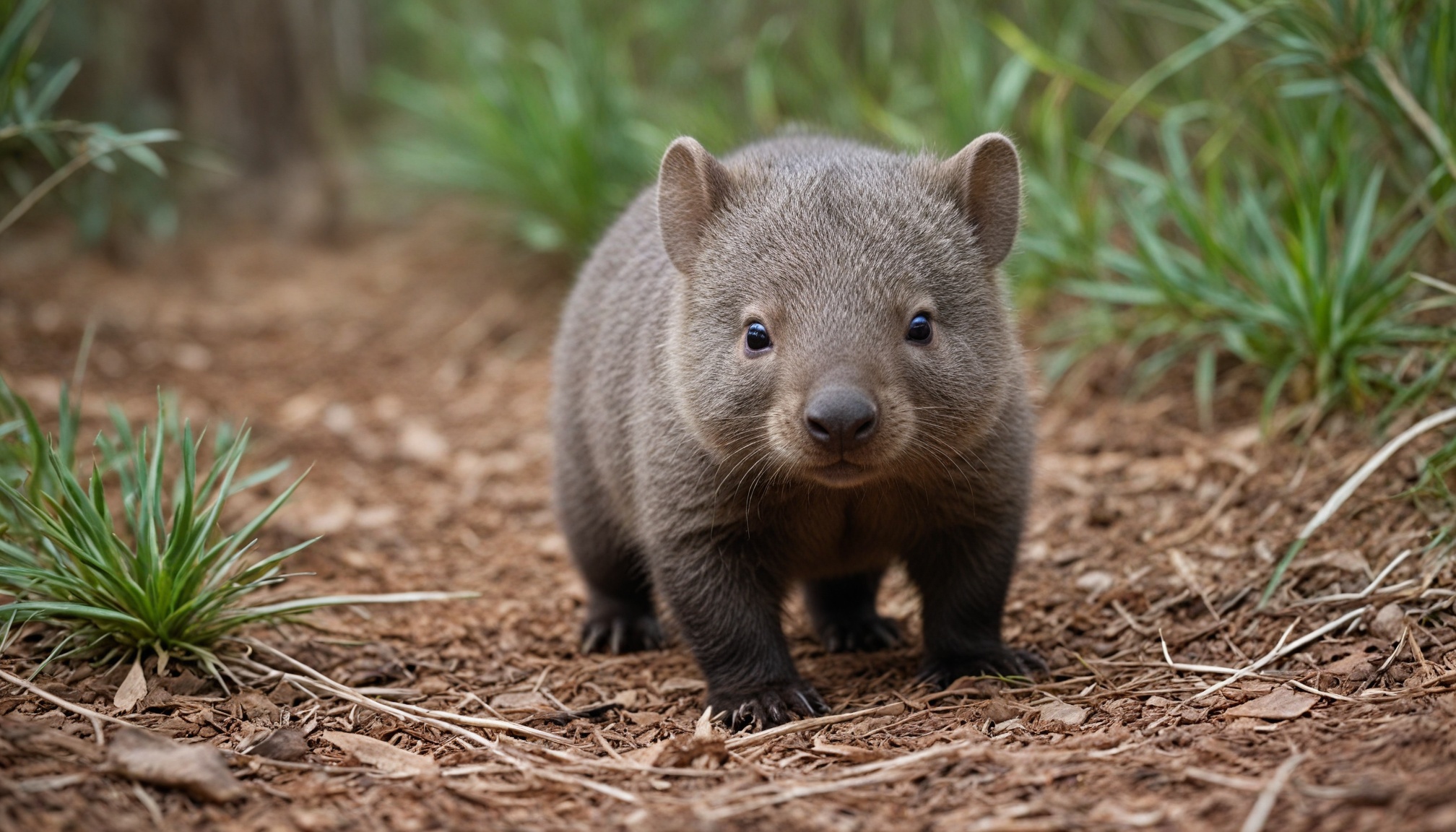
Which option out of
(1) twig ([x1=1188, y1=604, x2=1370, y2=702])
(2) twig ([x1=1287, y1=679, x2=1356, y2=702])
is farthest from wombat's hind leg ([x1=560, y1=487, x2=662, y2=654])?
(2) twig ([x1=1287, y1=679, x2=1356, y2=702])

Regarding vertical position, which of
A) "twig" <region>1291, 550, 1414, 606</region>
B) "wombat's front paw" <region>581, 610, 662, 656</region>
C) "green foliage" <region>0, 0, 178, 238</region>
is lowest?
"wombat's front paw" <region>581, 610, 662, 656</region>

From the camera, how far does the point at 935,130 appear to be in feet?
33.3

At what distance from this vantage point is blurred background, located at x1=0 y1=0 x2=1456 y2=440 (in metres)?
6.58

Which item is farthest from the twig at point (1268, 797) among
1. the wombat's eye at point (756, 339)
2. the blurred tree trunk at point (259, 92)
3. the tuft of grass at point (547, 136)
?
the blurred tree trunk at point (259, 92)

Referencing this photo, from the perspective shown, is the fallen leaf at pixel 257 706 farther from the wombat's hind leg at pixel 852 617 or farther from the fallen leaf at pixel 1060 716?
the fallen leaf at pixel 1060 716

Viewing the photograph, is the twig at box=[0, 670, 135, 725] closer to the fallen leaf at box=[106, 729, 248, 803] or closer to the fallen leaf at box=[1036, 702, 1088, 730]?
the fallen leaf at box=[106, 729, 248, 803]

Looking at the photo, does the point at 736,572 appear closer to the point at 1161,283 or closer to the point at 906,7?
the point at 1161,283

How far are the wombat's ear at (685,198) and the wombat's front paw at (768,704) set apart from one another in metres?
1.74

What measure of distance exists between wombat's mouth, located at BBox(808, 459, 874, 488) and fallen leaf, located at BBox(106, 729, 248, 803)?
7.13ft

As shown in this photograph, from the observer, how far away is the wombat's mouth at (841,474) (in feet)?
15.1

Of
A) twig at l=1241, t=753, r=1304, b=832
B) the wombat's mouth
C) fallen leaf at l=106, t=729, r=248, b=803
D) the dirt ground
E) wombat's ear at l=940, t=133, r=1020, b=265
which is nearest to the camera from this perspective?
twig at l=1241, t=753, r=1304, b=832

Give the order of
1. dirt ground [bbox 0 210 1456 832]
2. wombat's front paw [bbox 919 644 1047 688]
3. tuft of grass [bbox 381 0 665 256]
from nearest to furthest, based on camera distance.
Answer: dirt ground [bbox 0 210 1456 832] < wombat's front paw [bbox 919 644 1047 688] < tuft of grass [bbox 381 0 665 256]

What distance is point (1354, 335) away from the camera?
654 centimetres

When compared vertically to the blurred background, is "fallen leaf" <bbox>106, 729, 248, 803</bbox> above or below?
below
